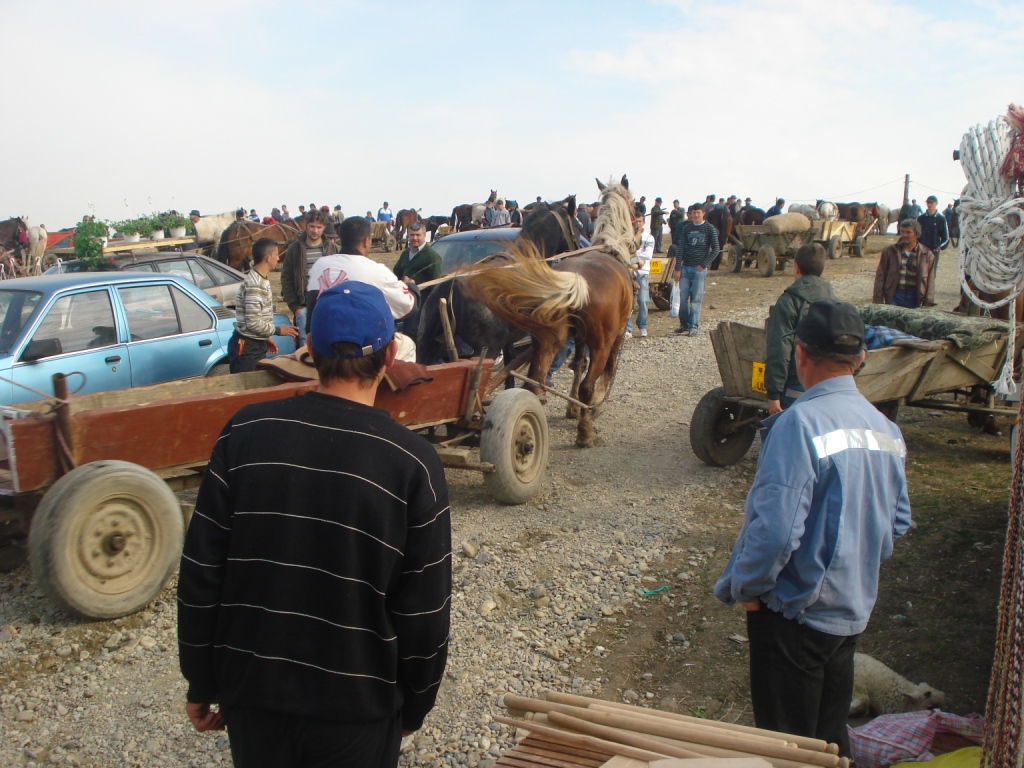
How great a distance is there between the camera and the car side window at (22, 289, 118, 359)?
602 cm

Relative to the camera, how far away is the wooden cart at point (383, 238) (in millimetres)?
29420

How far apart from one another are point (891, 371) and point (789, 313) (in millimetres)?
1304

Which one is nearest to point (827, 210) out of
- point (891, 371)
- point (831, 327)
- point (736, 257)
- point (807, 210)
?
point (807, 210)

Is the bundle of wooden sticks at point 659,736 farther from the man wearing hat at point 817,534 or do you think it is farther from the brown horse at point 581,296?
the brown horse at point 581,296

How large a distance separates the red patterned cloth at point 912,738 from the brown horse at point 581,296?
4107 mm

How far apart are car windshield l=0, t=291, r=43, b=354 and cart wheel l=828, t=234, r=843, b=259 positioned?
2212 centimetres

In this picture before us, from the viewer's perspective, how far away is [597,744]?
1821 mm

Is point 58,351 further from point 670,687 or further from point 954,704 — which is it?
point 954,704

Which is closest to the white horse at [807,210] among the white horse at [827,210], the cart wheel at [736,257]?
the white horse at [827,210]

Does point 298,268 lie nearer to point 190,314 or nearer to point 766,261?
point 190,314

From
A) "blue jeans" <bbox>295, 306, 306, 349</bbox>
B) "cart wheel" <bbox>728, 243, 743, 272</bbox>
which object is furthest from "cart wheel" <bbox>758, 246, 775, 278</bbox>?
"blue jeans" <bbox>295, 306, 306, 349</bbox>

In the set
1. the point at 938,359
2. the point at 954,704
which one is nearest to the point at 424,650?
the point at 954,704

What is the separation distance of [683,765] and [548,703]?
0.47 metres

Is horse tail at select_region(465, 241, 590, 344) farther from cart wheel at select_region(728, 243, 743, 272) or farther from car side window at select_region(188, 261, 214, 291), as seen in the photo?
cart wheel at select_region(728, 243, 743, 272)
